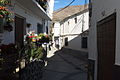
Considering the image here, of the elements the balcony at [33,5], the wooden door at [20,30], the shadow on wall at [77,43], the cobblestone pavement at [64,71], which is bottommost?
the cobblestone pavement at [64,71]

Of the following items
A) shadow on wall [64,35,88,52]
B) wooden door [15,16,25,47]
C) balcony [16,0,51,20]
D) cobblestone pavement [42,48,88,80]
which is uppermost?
balcony [16,0,51,20]

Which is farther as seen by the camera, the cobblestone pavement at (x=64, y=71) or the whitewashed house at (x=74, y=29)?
the whitewashed house at (x=74, y=29)

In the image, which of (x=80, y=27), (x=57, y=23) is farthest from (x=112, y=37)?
(x=57, y=23)

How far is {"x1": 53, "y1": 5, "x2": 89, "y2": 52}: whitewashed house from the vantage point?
20.5m

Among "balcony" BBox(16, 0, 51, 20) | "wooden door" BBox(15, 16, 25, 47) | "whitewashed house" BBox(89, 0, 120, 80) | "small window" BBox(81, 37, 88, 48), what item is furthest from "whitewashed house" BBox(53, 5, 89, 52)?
"whitewashed house" BBox(89, 0, 120, 80)

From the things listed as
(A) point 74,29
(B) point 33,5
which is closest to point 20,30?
(B) point 33,5

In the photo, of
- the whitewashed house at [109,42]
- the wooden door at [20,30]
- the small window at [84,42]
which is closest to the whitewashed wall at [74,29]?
the small window at [84,42]

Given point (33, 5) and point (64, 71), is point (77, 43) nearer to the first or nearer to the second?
point (64, 71)

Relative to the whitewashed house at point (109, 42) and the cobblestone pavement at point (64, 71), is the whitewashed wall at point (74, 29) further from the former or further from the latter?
the whitewashed house at point (109, 42)

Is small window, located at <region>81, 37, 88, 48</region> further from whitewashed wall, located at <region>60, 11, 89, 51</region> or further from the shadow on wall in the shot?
whitewashed wall, located at <region>60, 11, 89, 51</region>

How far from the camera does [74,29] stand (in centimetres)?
2286

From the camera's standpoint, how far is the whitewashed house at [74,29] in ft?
67.3

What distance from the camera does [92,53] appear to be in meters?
6.00

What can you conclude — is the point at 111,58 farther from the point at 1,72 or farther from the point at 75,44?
the point at 75,44
